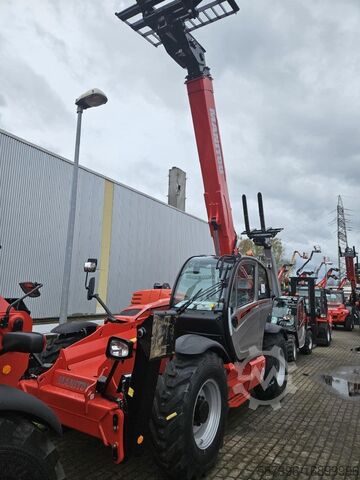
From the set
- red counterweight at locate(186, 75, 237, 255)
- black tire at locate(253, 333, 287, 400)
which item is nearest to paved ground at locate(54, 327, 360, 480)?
black tire at locate(253, 333, 287, 400)

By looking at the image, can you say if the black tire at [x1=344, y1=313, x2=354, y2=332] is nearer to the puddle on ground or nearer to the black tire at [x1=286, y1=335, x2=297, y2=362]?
the puddle on ground

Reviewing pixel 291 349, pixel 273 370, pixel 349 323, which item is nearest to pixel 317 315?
pixel 291 349

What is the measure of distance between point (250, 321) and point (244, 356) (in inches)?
18.0

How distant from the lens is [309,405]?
571cm

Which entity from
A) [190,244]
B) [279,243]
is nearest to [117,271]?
[190,244]

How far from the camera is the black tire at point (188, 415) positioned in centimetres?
314

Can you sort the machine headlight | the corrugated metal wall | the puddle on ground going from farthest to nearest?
the corrugated metal wall
the puddle on ground
the machine headlight

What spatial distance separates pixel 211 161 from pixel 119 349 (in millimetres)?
5149

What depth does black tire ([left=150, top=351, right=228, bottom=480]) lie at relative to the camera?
3.14m

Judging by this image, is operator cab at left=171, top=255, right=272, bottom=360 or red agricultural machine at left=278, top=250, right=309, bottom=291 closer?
operator cab at left=171, top=255, right=272, bottom=360

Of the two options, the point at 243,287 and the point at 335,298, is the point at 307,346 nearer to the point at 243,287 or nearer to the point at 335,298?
the point at 243,287

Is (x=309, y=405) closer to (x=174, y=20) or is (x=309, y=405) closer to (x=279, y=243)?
(x=174, y=20)

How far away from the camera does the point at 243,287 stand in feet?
16.0

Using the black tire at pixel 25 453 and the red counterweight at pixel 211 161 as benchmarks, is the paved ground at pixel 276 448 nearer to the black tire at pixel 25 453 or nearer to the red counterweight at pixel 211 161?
the black tire at pixel 25 453
